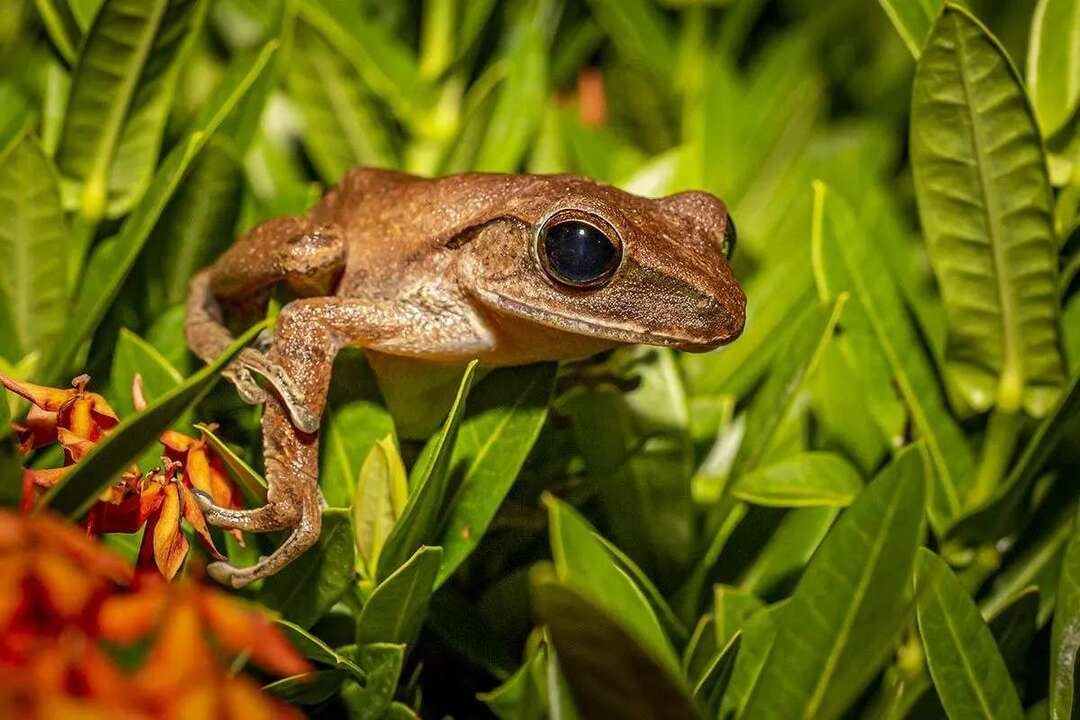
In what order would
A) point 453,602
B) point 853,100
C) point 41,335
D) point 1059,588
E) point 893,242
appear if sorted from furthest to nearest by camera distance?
point 853,100 < point 893,242 < point 41,335 < point 453,602 < point 1059,588

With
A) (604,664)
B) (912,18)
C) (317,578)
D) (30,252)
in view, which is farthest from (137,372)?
(912,18)

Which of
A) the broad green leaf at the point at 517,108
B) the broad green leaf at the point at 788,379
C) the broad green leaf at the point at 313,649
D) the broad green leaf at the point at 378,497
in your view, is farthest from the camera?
the broad green leaf at the point at 517,108

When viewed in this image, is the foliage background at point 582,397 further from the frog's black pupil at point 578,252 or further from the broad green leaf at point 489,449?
the frog's black pupil at point 578,252

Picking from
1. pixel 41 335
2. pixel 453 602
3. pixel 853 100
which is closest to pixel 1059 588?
pixel 453 602

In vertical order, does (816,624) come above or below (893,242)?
below

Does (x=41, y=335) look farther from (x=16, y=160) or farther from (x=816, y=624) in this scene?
(x=816, y=624)

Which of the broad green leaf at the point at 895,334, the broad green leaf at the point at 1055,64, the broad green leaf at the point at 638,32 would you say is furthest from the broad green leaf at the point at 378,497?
the broad green leaf at the point at 638,32

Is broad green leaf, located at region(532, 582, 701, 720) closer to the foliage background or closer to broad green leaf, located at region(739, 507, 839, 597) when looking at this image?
the foliage background
